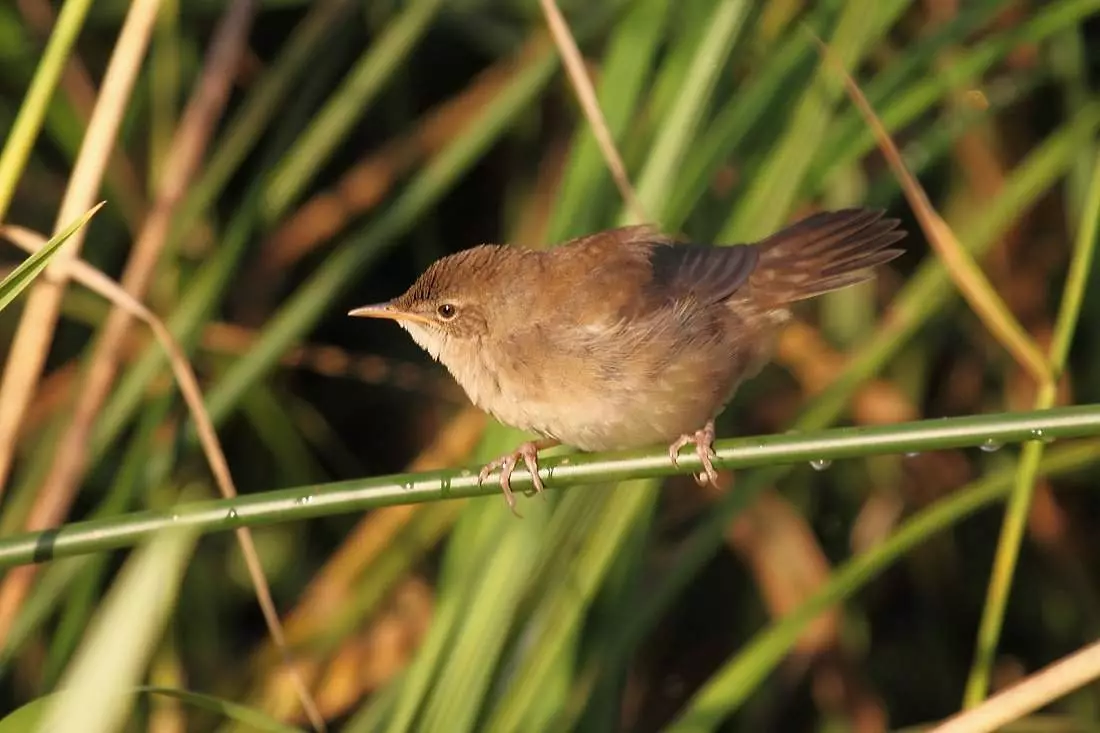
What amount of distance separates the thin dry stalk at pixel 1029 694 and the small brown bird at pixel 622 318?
58 cm

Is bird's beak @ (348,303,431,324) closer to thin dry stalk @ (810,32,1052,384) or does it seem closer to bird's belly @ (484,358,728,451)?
bird's belly @ (484,358,728,451)

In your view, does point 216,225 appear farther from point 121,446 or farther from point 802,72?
point 802,72

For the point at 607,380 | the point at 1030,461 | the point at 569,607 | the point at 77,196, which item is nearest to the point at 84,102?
the point at 77,196

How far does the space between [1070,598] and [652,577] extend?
91 centimetres

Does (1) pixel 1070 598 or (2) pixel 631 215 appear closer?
(2) pixel 631 215

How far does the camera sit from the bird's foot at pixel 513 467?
169 cm

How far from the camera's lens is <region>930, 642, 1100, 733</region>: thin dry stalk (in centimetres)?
158

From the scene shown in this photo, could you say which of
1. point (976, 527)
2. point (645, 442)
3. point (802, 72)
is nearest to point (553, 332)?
point (645, 442)

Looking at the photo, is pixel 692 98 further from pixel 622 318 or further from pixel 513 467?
pixel 513 467

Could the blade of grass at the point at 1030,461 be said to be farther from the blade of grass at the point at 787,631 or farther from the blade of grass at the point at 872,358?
the blade of grass at the point at 872,358

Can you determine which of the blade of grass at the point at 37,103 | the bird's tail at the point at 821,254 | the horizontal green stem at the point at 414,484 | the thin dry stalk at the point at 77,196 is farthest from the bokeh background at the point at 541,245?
the blade of grass at the point at 37,103

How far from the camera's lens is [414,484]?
148 cm

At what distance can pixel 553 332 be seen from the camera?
225 centimetres

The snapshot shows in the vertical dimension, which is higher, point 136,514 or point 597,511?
point 597,511
